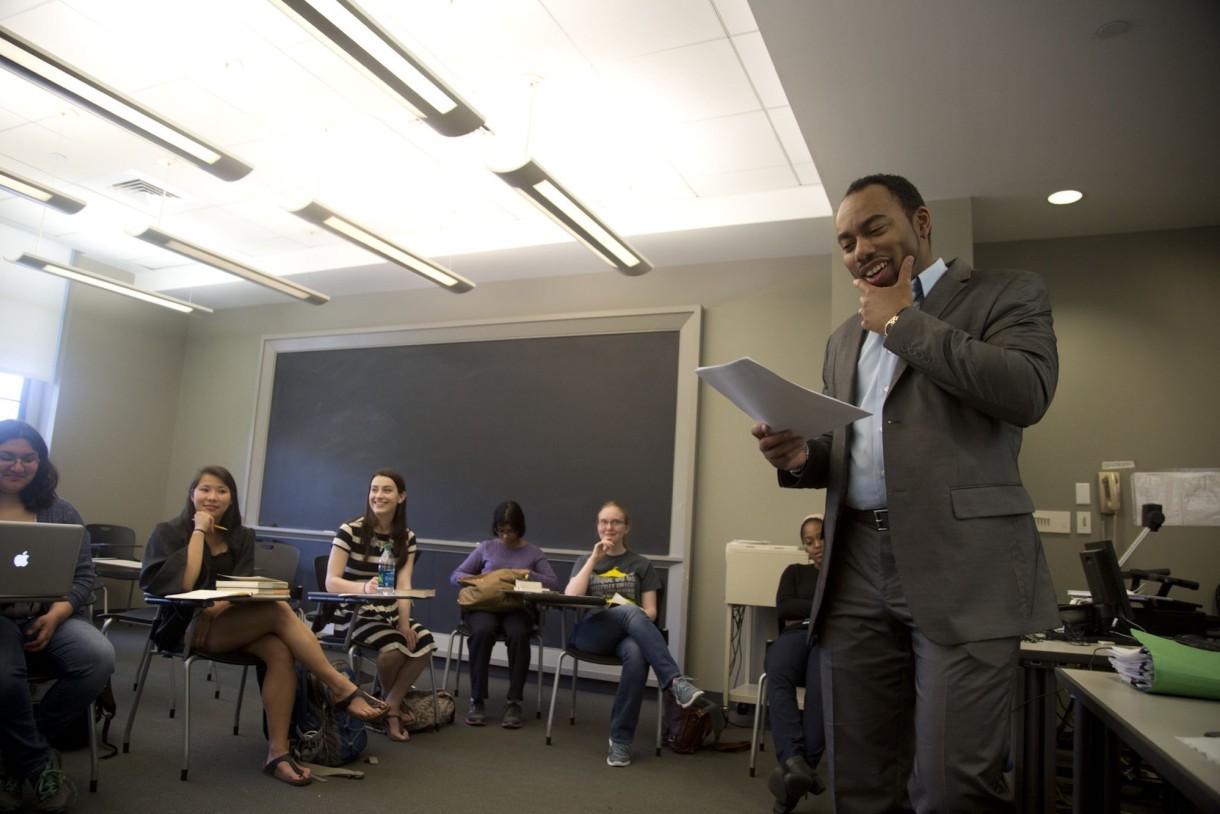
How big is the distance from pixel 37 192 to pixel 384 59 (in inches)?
103

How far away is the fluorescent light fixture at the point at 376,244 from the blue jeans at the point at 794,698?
3.18 metres

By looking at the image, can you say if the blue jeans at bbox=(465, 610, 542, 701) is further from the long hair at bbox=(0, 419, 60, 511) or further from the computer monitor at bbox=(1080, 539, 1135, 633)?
the computer monitor at bbox=(1080, 539, 1135, 633)

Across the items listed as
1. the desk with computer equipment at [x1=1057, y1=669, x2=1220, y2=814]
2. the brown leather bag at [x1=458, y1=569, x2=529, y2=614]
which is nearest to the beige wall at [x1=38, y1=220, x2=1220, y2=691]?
the brown leather bag at [x1=458, y1=569, x2=529, y2=614]

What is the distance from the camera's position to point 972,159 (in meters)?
3.79

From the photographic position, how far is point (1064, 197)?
4.12m

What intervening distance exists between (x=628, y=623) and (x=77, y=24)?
377cm

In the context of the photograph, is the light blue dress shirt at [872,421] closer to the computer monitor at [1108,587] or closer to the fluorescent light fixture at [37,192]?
the computer monitor at [1108,587]

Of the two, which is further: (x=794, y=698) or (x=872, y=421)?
(x=794, y=698)

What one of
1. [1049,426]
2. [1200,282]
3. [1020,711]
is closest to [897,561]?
[1020,711]

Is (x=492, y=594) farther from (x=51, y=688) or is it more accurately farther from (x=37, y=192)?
(x=37, y=192)

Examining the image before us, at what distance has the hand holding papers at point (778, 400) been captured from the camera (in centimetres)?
124

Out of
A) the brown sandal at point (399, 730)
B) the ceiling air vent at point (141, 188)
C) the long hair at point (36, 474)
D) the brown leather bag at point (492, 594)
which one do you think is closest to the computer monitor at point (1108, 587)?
the brown leather bag at point (492, 594)

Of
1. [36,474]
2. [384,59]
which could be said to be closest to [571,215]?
[384,59]

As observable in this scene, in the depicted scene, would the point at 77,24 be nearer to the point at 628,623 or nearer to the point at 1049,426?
the point at 628,623
